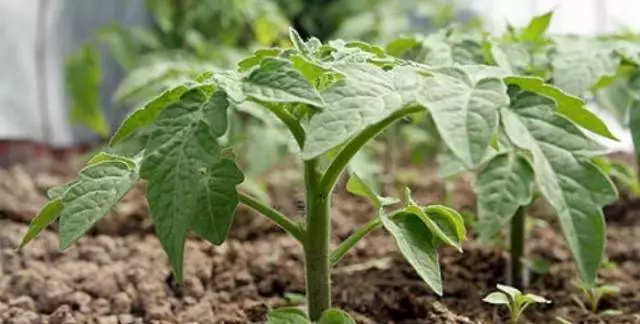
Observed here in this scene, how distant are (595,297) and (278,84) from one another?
0.65 metres

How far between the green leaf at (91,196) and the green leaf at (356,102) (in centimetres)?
23

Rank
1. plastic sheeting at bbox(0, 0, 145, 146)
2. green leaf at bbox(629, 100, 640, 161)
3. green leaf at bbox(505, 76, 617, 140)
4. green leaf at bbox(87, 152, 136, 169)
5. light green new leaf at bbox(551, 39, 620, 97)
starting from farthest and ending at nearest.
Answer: plastic sheeting at bbox(0, 0, 145, 146), light green new leaf at bbox(551, 39, 620, 97), green leaf at bbox(629, 100, 640, 161), green leaf at bbox(87, 152, 136, 169), green leaf at bbox(505, 76, 617, 140)

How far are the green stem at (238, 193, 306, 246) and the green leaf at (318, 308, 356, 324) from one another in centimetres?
9

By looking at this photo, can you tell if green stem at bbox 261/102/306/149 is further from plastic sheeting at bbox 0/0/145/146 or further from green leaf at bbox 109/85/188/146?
plastic sheeting at bbox 0/0/145/146

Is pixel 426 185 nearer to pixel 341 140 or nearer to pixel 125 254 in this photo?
pixel 125 254

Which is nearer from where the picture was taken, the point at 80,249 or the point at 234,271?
the point at 234,271

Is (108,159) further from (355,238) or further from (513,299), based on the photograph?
(513,299)

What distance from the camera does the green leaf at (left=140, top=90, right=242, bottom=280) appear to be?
876mm

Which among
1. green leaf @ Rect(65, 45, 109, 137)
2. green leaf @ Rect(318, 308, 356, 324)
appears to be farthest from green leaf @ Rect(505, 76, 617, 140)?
green leaf @ Rect(65, 45, 109, 137)

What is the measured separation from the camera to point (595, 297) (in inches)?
53.1

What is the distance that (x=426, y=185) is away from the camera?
2.45 m

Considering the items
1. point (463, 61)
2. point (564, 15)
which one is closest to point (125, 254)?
point (463, 61)

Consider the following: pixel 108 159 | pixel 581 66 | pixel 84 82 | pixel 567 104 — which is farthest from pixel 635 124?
pixel 84 82

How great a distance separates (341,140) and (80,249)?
1023 millimetres
